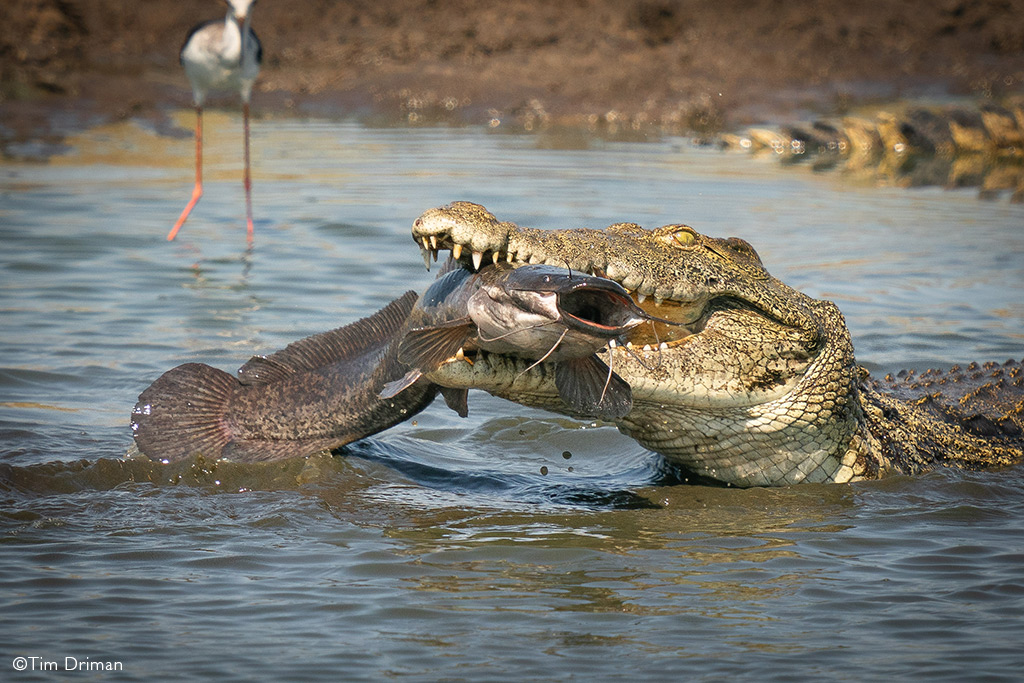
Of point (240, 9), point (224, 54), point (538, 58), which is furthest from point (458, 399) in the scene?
point (538, 58)

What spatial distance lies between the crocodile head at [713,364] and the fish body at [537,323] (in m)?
0.09

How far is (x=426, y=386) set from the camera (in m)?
3.75

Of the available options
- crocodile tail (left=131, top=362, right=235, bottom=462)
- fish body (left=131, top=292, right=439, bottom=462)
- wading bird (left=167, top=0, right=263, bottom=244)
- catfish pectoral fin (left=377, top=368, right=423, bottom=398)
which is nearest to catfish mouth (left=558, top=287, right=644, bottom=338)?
catfish pectoral fin (left=377, top=368, right=423, bottom=398)

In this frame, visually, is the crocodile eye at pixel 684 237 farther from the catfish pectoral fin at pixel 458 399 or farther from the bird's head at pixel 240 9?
the bird's head at pixel 240 9

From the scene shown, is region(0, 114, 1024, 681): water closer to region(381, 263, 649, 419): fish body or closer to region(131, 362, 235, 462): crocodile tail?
region(131, 362, 235, 462): crocodile tail

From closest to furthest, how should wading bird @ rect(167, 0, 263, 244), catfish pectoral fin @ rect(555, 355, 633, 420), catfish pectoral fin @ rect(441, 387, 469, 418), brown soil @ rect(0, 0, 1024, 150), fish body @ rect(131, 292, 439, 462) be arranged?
catfish pectoral fin @ rect(555, 355, 633, 420) < catfish pectoral fin @ rect(441, 387, 469, 418) < fish body @ rect(131, 292, 439, 462) < wading bird @ rect(167, 0, 263, 244) < brown soil @ rect(0, 0, 1024, 150)

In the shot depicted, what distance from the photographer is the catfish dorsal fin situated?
4.18 m

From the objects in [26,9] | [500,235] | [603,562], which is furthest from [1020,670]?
[26,9]

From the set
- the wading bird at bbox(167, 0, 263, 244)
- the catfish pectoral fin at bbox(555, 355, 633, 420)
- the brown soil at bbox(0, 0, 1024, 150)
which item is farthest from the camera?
the brown soil at bbox(0, 0, 1024, 150)

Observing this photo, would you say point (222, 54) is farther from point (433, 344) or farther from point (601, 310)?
point (601, 310)

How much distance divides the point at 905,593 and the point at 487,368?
1.40 meters

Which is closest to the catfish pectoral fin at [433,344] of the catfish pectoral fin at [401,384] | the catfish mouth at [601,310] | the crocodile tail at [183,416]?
the catfish pectoral fin at [401,384]

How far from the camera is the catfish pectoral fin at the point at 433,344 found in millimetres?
3180

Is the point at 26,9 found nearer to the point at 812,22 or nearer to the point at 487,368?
the point at 812,22
